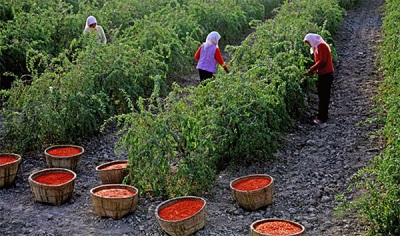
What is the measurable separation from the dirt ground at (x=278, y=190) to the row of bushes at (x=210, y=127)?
0.85ft

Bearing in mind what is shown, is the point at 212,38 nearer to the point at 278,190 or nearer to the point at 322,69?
the point at 322,69

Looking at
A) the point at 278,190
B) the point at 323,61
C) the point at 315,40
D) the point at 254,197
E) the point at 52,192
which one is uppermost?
the point at 315,40

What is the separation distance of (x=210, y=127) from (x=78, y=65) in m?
3.10

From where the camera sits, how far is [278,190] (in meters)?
6.73

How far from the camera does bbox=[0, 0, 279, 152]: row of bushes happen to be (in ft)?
26.1

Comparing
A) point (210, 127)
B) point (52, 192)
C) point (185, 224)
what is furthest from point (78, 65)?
point (185, 224)

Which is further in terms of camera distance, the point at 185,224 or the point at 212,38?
the point at 212,38

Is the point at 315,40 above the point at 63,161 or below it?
above

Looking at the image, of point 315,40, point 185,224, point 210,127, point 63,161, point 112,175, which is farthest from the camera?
point 315,40

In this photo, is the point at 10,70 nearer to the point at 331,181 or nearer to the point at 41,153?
the point at 41,153

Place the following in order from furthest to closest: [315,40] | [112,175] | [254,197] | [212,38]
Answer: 1. [212,38]
2. [315,40]
3. [112,175]
4. [254,197]

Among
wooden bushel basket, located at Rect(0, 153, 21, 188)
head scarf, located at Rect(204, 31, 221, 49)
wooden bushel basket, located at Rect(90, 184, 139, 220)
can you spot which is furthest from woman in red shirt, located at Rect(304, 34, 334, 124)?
wooden bushel basket, located at Rect(0, 153, 21, 188)

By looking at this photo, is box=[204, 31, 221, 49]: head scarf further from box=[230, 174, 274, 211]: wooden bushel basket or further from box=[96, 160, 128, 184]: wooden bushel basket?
box=[230, 174, 274, 211]: wooden bushel basket

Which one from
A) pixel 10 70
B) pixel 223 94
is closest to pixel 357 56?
pixel 223 94
